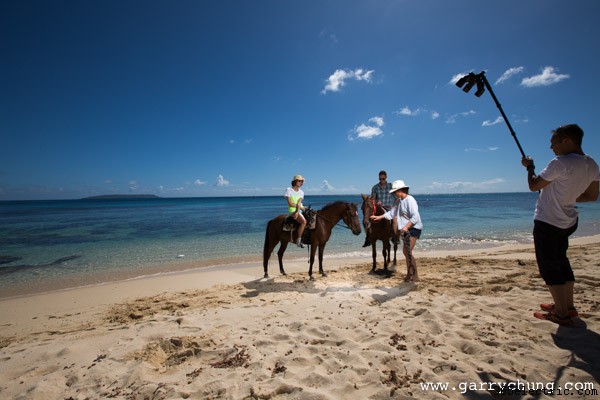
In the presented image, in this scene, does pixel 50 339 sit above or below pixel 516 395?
below

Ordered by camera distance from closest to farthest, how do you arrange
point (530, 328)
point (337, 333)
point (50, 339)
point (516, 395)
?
point (516, 395) < point (530, 328) < point (337, 333) < point (50, 339)

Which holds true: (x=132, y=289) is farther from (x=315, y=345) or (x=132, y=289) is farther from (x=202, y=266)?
(x=315, y=345)

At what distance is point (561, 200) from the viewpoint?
329cm

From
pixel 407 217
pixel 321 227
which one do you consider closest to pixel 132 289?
pixel 321 227

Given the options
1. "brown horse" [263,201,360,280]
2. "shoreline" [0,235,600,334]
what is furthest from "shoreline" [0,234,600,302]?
"brown horse" [263,201,360,280]

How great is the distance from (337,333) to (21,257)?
16.3 m

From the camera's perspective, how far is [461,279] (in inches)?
256

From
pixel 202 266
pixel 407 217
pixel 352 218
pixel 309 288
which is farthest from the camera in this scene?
pixel 202 266

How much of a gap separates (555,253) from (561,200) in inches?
29.3

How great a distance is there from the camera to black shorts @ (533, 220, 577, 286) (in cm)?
336

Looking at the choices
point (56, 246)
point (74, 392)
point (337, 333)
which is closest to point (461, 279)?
point (337, 333)

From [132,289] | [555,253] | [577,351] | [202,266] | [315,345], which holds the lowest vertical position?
[202,266]

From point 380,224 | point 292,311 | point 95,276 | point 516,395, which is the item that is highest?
point 380,224

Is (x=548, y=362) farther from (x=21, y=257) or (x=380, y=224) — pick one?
(x=21, y=257)
